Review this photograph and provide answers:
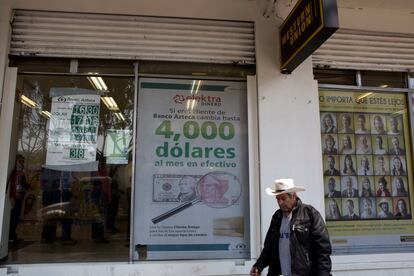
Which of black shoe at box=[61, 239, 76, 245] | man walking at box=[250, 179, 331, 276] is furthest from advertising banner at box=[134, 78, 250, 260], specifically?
man walking at box=[250, 179, 331, 276]

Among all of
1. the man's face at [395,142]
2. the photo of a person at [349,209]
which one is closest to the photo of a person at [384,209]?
the photo of a person at [349,209]

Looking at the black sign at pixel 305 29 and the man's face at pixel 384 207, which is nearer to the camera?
the black sign at pixel 305 29

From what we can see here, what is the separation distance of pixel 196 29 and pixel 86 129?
2.03 meters

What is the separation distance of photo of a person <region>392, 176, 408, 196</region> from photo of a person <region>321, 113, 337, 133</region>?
1.17m

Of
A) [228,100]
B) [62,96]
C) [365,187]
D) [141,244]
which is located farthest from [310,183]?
[62,96]

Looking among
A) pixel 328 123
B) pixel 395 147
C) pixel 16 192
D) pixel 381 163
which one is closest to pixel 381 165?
pixel 381 163

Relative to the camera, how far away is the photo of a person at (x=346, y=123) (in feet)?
19.4

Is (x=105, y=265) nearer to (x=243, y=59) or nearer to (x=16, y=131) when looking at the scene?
(x=16, y=131)

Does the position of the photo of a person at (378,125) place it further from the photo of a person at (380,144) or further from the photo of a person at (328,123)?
the photo of a person at (328,123)

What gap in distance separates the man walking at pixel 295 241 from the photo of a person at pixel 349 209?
89.8 inches

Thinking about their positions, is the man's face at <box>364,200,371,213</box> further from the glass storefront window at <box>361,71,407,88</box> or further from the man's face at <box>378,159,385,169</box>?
the glass storefront window at <box>361,71,407,88</box>

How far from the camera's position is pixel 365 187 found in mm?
5844

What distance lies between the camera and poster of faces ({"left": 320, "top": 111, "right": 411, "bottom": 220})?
5.77m

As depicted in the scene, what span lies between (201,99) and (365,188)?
2656mm
